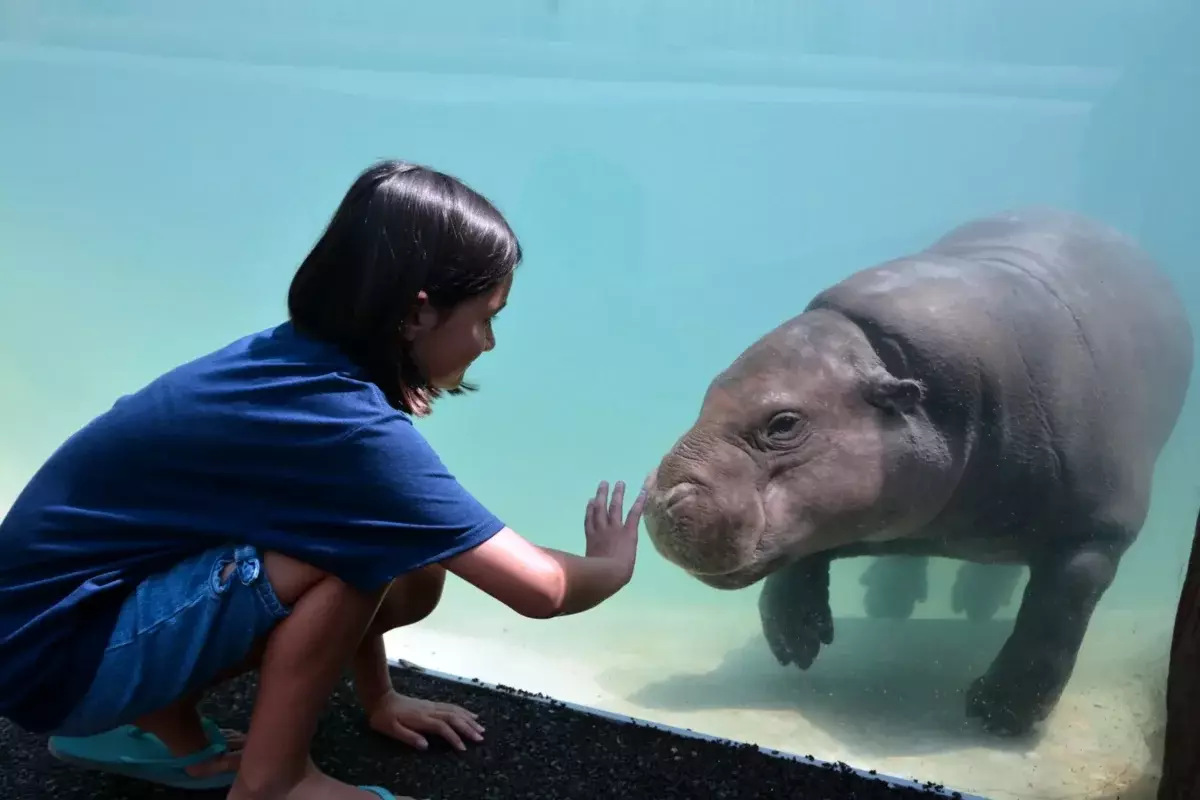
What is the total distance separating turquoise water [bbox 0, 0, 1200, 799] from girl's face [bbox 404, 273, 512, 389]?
106 cm

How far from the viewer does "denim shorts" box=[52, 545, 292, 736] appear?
1006 mm

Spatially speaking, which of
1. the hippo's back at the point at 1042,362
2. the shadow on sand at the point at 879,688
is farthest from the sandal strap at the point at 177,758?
the hippo's back at the point at 1042,362

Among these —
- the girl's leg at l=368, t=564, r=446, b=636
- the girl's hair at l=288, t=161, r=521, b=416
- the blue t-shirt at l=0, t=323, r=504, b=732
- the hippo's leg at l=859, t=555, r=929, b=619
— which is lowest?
the hippo's leg at l=859, t=555, r=929, b=619

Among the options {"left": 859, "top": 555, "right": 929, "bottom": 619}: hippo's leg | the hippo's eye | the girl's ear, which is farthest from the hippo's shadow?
the girl's ear

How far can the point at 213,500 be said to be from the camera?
103 centimetres

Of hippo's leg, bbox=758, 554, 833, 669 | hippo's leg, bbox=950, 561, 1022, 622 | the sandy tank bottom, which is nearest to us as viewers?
the sandy tank bottom

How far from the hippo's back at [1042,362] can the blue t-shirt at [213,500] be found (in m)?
1.20

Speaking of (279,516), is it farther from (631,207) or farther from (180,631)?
(631,207)

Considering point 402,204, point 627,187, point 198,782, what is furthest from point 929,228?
point 198,782

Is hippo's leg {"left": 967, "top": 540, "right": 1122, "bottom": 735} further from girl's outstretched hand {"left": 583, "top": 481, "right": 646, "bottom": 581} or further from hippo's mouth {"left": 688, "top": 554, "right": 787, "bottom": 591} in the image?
girl's outstretched hand {"left": 583, "top": 481, "right": 646, "bottom": 581}

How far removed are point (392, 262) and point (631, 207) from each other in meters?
3.44

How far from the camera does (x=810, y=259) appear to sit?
3635 millimetres

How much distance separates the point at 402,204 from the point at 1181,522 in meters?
1.94

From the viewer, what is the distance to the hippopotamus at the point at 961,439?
180 cm
